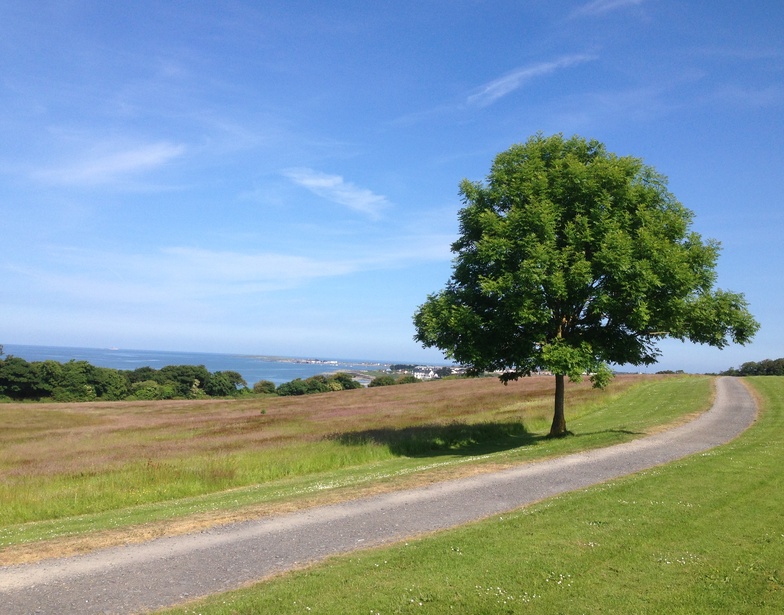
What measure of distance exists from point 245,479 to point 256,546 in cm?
1024

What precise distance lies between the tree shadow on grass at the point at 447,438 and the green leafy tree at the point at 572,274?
3.35m

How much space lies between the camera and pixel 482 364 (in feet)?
78.9

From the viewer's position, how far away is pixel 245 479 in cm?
2014

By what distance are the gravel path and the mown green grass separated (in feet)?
2.59

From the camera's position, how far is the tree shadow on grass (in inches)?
993

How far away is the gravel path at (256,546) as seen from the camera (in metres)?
8.28

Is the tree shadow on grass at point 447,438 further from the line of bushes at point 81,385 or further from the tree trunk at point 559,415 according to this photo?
the line of bushes at point 81,385

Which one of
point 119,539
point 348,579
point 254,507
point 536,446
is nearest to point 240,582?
point 348,579

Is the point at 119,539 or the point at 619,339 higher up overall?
the point at 619,339

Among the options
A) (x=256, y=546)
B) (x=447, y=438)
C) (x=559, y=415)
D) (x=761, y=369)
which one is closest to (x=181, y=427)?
(x=447, y=438)

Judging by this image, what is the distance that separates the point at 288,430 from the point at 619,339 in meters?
19.5

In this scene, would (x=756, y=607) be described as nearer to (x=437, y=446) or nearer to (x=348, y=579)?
(x=348, y=579)

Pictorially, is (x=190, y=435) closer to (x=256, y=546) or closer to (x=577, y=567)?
(x=256, y=546)

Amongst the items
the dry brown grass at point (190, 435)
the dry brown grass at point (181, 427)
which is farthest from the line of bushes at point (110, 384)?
the dry brown grass at point (181, 427)
